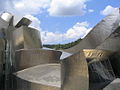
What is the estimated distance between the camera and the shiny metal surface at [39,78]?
17381mm

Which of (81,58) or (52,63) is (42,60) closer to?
(52,63)

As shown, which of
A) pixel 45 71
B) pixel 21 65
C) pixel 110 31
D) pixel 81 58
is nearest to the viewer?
pixel 81 58

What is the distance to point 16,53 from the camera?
21.6 metres

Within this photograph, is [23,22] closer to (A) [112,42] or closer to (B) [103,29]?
(B) [103,29]

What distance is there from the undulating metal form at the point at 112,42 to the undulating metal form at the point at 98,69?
50 centimetres

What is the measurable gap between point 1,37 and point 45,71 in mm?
4434

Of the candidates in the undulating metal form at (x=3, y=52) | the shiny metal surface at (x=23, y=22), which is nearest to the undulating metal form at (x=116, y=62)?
the undulating metal form at (x=3, y=52)

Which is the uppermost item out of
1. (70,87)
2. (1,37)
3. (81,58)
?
(1,37)

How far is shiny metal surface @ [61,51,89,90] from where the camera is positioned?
1483 centimetres

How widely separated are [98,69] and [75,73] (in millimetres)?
1931

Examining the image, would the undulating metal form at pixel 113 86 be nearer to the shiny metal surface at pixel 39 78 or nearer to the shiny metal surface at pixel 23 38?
the shiny metal surface at pixel 39 78

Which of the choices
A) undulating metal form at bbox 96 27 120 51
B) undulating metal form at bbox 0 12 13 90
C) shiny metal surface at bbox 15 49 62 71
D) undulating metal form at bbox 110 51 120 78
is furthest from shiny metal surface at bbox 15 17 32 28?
undulating metal form at bbox 110 51 120 78

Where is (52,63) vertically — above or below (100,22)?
below

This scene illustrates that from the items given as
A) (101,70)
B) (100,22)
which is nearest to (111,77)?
(101,70)
